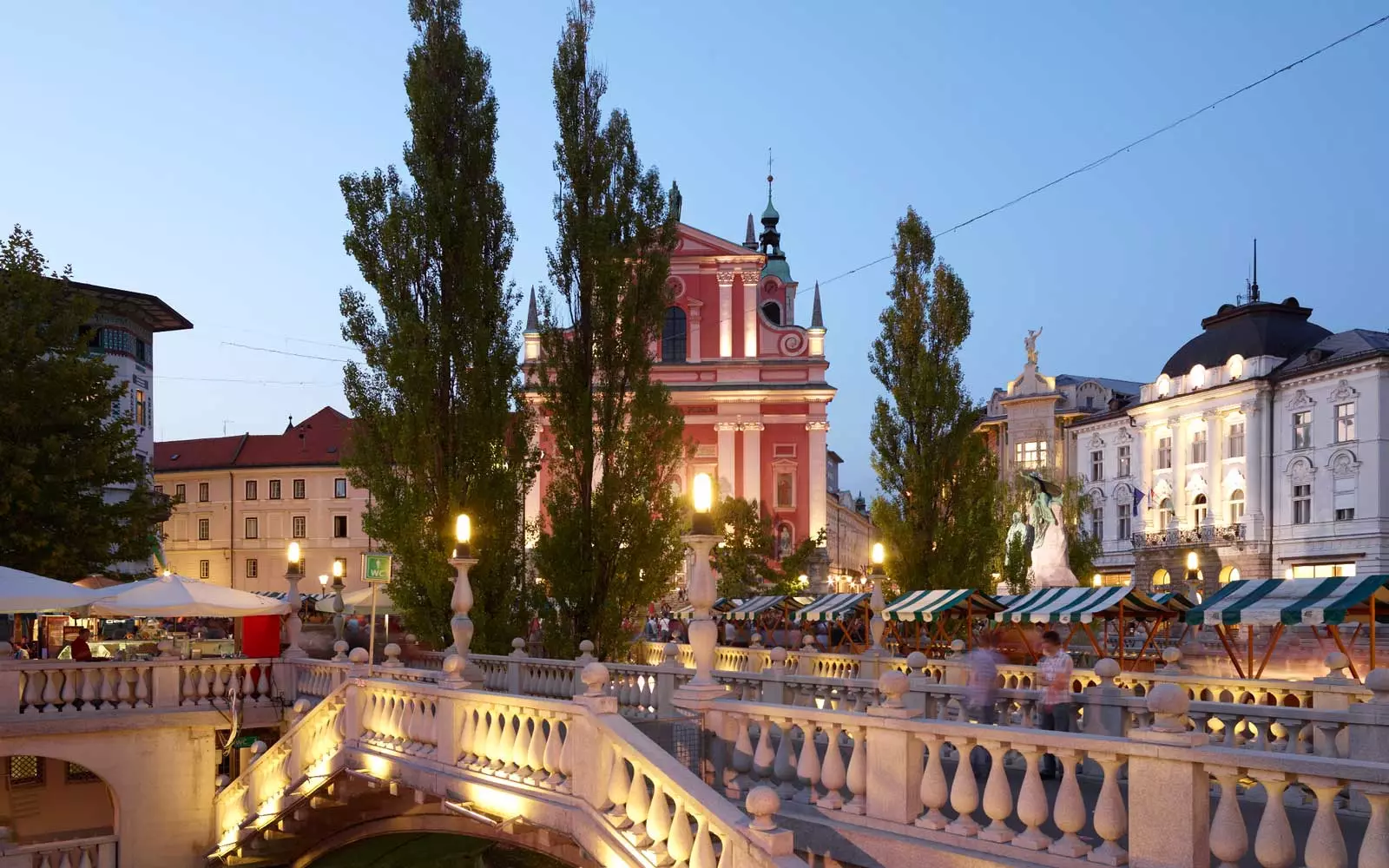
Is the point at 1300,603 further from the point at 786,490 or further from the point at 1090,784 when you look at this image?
the point at 786,490

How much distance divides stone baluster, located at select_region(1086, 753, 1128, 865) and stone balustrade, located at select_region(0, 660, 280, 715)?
1433 cm

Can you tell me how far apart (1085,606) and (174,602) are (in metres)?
13.4

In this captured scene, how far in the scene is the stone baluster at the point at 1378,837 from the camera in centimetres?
552

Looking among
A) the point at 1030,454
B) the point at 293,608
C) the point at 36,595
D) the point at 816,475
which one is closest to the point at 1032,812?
the point at 36,595

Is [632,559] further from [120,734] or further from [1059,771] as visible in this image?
[1059,771]

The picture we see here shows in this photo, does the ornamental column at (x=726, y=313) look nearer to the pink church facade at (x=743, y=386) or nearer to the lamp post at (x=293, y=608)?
the pink church facade at (x=743, y=386)

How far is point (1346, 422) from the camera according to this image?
1866 inches

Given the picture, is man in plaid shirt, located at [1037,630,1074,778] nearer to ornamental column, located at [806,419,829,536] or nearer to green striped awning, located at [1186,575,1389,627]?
green striped awning, located at [1186,575,1389,627]

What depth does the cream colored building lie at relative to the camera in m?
70.2

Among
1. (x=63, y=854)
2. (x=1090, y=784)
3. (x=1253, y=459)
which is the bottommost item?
(x=63, y=854)

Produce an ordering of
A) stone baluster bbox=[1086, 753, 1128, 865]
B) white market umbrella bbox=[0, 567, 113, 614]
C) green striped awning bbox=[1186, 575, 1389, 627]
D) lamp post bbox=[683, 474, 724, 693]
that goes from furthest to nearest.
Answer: white market umbrella bbox=[0, 567, 113, 614] < green striped awning bbox=[1186, 575, 1389, 627] < lamp post bbox=[683, 474, 724, 693] < stone baluster bbox=[1086, 753, 1128, 865]

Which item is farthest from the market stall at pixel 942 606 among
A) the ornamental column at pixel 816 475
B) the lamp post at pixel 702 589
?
the ornamental column at pixel 816 475

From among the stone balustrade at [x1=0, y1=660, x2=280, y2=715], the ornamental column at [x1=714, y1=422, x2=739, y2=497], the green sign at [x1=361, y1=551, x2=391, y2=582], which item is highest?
the ornamental column at [x1=714, y1=422, x2=739, y2=497]

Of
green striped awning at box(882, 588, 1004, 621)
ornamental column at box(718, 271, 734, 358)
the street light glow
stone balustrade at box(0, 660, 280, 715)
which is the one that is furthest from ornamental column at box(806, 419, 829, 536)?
the street light glow
